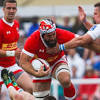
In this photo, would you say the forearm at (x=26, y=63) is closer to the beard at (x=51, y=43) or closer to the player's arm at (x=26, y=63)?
the player's arm at (x=26, y=63)

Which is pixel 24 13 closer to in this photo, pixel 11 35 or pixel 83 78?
pixel 83 78

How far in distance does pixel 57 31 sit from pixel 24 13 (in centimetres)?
406

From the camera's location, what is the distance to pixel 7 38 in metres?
8.97

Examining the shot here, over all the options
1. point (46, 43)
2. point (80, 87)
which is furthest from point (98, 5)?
point (80, 87)

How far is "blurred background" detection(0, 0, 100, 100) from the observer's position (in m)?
11.2

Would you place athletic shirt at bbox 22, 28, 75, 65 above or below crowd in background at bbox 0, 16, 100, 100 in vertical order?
above

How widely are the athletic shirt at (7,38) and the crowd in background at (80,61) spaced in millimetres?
1773

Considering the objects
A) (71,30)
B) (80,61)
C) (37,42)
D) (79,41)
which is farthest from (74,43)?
(71,30)

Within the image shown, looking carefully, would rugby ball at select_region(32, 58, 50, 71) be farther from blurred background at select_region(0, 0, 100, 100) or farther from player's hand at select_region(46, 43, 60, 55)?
blurred background at select_region(0, 0, 100, 100)

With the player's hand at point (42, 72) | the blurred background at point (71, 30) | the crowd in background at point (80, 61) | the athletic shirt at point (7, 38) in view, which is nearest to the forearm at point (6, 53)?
the athletic shirt at point (7, 38)

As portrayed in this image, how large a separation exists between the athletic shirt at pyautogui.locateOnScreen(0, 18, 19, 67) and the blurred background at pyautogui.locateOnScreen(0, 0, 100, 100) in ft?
6.56

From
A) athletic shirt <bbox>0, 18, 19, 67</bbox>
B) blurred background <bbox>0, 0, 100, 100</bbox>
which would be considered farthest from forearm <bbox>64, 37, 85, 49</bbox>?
blurred background <bbox>0, 0, 100, 100</bbox>

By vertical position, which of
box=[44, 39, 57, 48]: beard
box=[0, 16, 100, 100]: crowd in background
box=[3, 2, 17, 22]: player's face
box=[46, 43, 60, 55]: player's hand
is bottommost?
box=[0, 16, 100, 100]: crowd in background

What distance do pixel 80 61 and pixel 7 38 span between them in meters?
3.33
